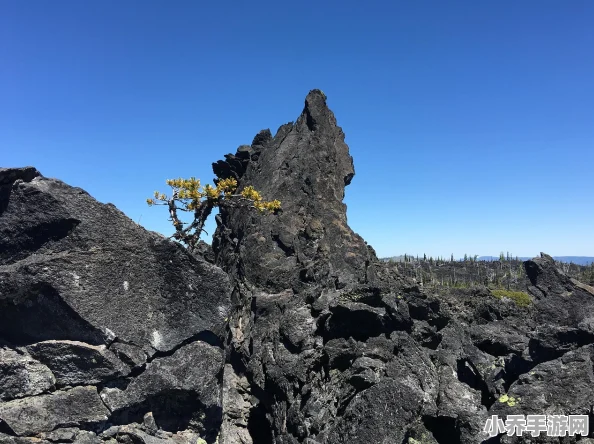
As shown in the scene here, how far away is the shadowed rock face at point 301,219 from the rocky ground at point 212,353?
182cm

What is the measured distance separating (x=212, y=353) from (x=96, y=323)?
2.98m

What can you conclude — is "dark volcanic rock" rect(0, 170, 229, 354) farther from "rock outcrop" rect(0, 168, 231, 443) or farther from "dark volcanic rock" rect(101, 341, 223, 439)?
"dark volcanic rock" rect(101, 341, 223, 439)

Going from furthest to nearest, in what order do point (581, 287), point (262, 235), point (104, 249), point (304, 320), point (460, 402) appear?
point (262, 235) < point (581, 287) < point (304, 320) < point (460, 402) < point (104, 249)

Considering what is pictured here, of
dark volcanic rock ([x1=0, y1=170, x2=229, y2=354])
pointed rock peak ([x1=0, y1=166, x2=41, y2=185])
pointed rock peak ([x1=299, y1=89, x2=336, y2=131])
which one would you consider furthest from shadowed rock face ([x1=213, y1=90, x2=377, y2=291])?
pointed rock peak ([x1=0, y1=166, x2=41, y2=185])

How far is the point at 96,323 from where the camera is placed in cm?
1019

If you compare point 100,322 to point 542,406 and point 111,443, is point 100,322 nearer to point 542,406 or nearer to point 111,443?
point 111,443

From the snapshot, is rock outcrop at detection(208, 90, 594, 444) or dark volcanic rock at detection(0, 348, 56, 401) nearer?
dark volcanic rock at detection(0, 348, 56, 401)

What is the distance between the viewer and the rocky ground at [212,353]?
9.94 meters

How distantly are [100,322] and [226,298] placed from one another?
3091mm

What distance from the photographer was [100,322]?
33.6 feet

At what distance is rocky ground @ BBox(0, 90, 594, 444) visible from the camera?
32.6 ft

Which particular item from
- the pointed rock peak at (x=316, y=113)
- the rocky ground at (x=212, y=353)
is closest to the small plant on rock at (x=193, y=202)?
the rocky ground at (x=212, y=353)

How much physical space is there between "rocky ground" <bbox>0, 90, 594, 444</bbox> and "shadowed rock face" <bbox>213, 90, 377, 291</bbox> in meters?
1.82

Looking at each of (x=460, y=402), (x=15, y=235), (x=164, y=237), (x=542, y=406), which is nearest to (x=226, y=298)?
(x=164, y=237)
